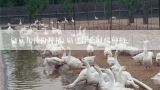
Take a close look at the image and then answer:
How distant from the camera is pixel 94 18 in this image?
4722 cm

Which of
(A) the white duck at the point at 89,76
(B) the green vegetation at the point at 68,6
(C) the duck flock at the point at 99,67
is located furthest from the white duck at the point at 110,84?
(B) the green vegetation at the point at 68,6

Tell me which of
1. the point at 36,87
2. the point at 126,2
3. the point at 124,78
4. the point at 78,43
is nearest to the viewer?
the point at 124,78

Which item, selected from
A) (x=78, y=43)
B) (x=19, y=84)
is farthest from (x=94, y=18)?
(x=19, y=84)

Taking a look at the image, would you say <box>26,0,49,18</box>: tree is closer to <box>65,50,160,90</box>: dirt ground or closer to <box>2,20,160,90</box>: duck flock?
<box>2,20,160,90</box>: duck flock

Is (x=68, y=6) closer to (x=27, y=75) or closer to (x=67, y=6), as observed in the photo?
(x=67, y=6)

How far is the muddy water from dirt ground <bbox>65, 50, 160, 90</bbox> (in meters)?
2.05

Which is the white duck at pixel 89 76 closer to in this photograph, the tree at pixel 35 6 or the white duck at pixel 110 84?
the white duck at pixel 110 84

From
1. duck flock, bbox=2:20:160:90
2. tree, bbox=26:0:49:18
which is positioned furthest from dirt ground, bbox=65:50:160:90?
tree, bbox=26:0:49:18

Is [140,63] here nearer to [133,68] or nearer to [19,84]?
[133,68]

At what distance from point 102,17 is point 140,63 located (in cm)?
3465

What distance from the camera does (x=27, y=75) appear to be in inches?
543

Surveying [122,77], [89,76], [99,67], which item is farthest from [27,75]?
[122,77]

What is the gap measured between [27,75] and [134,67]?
3.38 metres

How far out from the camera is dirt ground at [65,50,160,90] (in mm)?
12492
